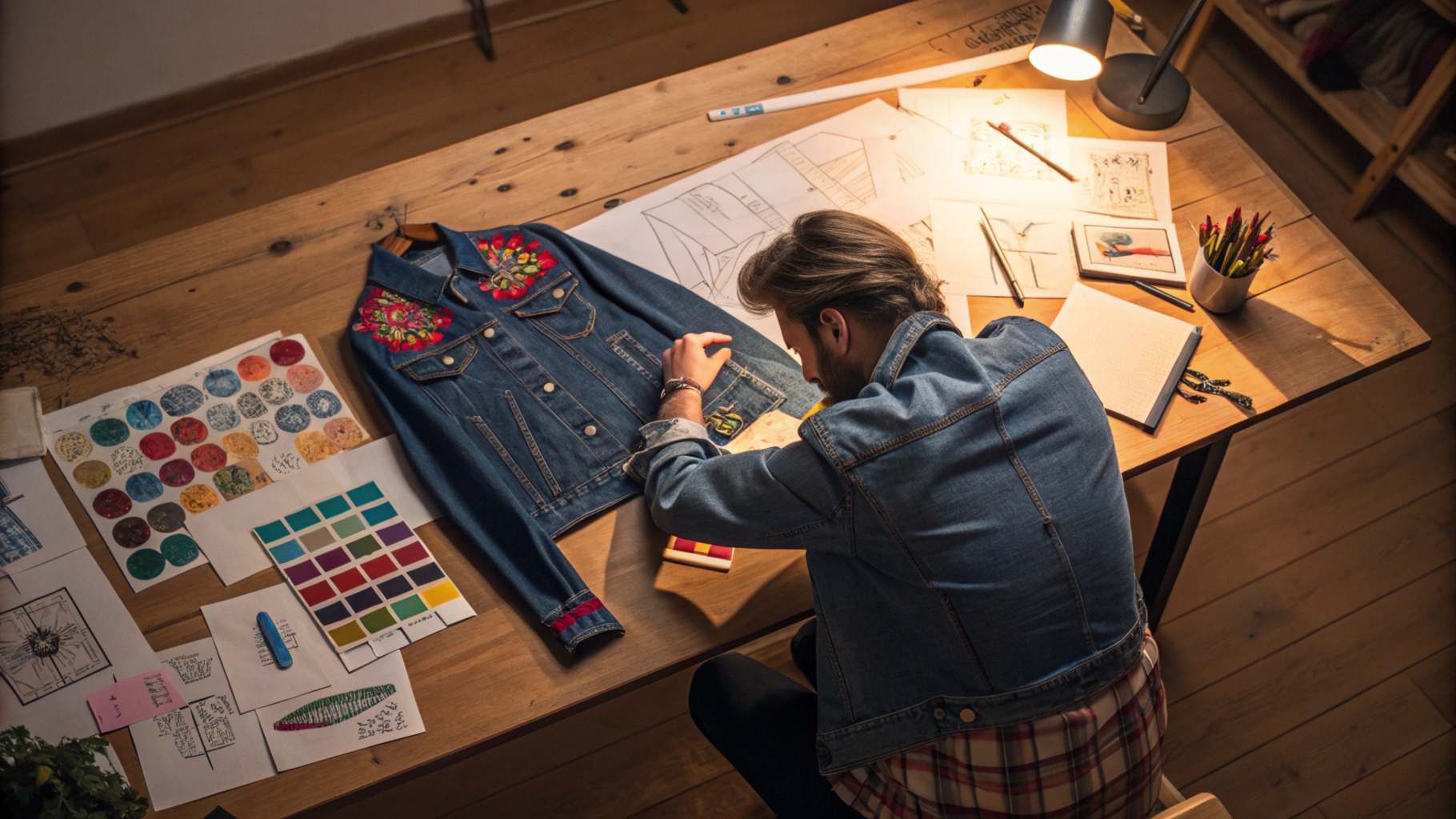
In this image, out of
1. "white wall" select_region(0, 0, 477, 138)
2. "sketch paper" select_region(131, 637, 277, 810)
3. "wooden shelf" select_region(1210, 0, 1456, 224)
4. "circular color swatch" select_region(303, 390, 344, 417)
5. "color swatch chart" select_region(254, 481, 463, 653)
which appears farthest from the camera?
"white wall" select_region(0, 0, 477, 138)

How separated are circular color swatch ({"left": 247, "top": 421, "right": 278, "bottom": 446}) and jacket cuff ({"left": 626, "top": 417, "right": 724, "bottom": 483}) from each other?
606 mm

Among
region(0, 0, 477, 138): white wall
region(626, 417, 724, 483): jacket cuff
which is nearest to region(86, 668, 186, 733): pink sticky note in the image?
region(626, 417, 724, 483): jacket cuff

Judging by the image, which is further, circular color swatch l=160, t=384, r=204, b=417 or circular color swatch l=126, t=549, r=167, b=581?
circular color swatch l=160, t=384, r=204, b=417

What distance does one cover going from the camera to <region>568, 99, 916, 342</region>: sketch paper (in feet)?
6.35

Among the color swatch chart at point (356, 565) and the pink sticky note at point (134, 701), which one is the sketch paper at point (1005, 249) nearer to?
the color swatch chart at point (356, 565)

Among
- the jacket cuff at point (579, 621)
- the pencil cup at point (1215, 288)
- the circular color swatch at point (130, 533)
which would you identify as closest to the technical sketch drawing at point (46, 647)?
the circular color swatch at point (130, 533)

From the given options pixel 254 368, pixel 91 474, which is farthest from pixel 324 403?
pixel 91 474

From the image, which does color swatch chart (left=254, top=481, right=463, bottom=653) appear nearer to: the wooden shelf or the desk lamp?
the desk lamp

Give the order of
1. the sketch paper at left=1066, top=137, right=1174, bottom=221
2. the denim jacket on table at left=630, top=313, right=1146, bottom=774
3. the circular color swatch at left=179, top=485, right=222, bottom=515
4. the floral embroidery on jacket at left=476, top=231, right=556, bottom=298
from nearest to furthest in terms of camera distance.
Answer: the denim jacket on table at left=630, top=313, right=1146, bottom=774
the circular color swatch at left=179, top=485, right=222, bottom=515
the floral embroidery on jacket at left=476, top=231, right=556, bottom=298
the sketch paper at left=1066, top=137, right=1174, bottom=221

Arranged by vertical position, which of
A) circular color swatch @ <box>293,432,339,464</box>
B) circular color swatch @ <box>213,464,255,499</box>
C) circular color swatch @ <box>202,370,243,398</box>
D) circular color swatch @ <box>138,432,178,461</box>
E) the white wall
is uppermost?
circular color swatch @ <box>202,370,243,398</box>

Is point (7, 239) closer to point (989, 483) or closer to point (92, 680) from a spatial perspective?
point (92, 680)

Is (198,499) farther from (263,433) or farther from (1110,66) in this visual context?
(1110,66)

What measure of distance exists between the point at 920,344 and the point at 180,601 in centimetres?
117

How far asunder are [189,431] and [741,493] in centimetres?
98
